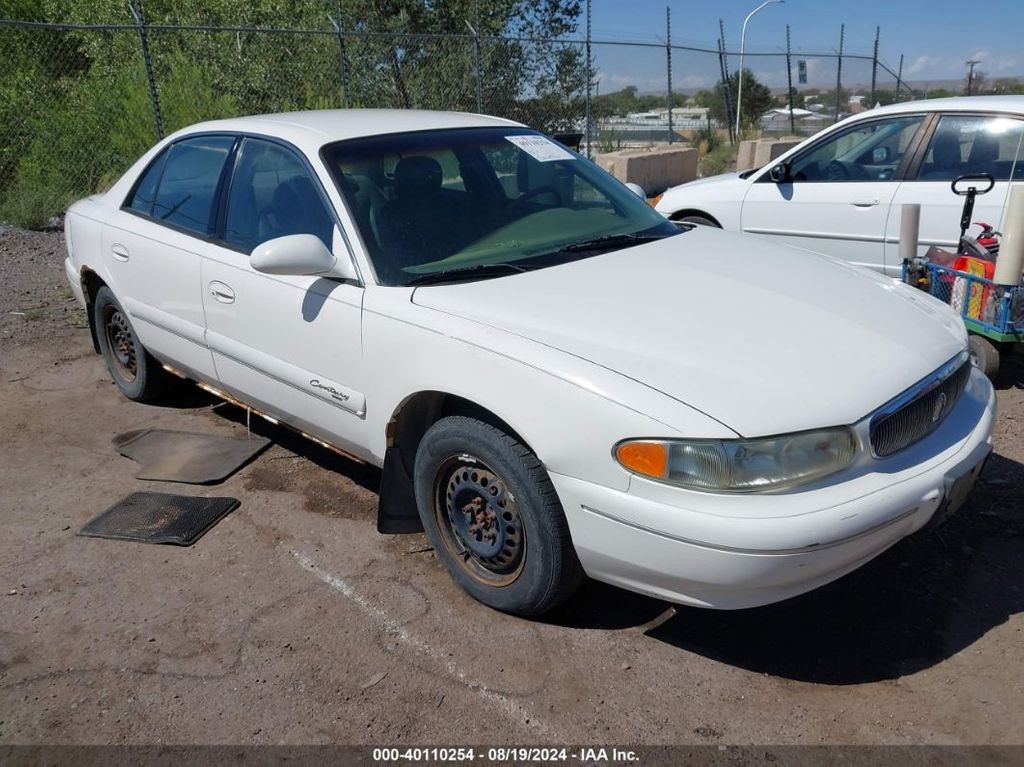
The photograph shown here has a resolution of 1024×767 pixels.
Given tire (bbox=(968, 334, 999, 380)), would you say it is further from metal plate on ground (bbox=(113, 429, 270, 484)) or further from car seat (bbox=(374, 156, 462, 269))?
metal plate on ground (bbox=(113, 429, 270, 484))

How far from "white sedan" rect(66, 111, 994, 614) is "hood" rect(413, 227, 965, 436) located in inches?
0.5

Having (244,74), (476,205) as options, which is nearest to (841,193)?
(476,205)

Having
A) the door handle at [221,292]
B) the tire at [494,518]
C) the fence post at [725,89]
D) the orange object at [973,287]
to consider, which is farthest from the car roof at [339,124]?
the fence post at [725,89]

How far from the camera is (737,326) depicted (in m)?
2.96

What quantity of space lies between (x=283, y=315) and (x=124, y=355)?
7.43ft

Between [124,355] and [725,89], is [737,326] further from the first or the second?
[725,89]

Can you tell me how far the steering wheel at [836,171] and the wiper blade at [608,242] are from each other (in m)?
3.02

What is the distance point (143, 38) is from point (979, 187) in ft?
27.8

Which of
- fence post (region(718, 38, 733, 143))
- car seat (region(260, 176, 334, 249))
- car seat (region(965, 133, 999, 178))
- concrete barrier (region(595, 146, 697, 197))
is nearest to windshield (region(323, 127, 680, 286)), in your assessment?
car seat (region(260, 176, 334, 249))

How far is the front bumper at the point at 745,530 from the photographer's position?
2.50 m

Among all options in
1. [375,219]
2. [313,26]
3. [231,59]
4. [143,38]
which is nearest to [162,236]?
[375,219]

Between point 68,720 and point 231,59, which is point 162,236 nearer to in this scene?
point 68,720

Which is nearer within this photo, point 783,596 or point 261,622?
point 783,596

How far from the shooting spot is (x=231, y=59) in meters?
14.1
